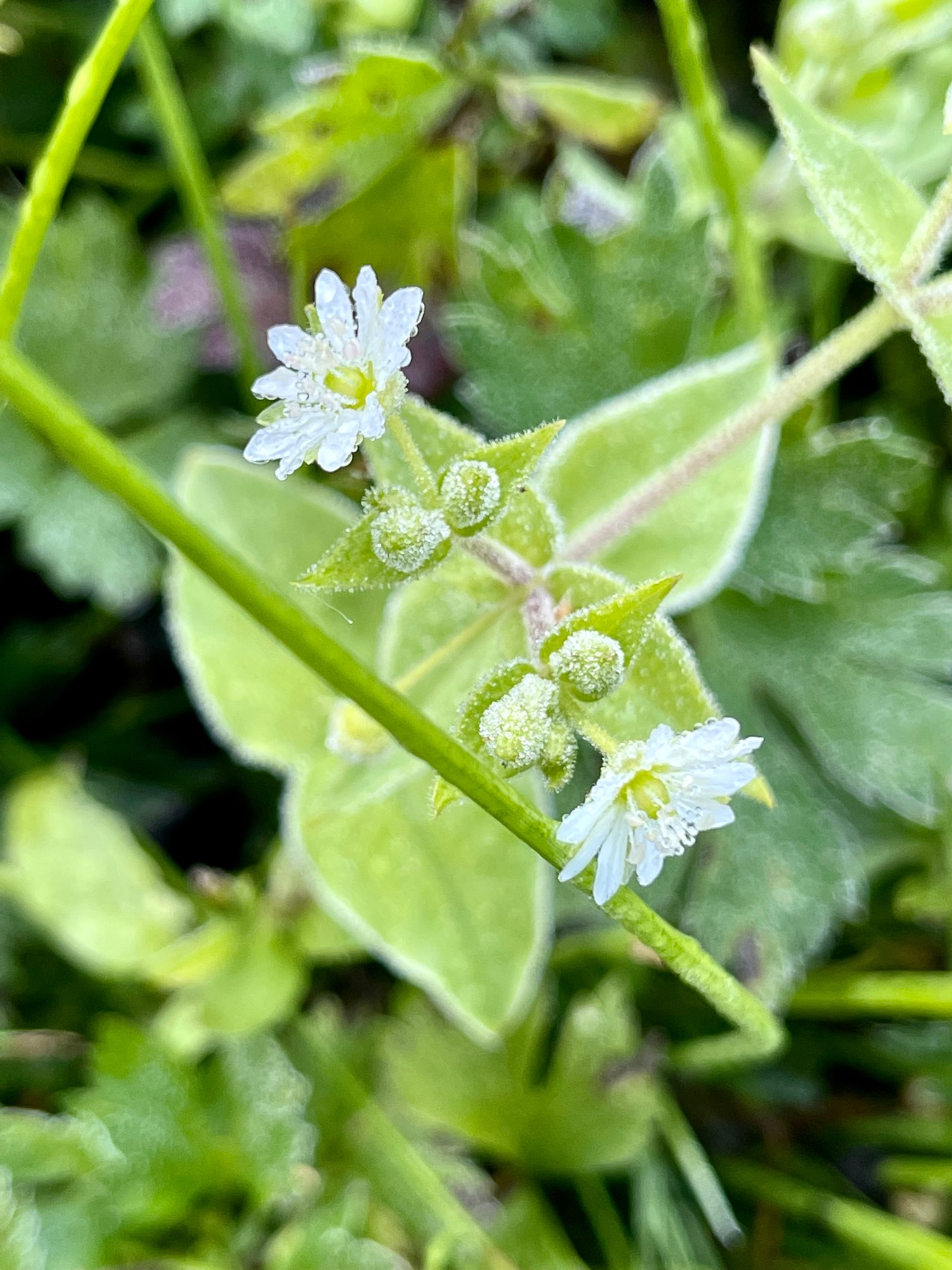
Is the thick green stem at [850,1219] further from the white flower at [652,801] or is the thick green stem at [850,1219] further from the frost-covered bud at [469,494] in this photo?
the frost-covered bud at [469,494]

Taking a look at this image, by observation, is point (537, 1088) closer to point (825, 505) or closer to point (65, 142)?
point (825, 505)

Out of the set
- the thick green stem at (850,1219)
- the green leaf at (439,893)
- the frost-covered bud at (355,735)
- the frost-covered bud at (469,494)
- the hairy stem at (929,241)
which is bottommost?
the thick green stem at (850,1219)

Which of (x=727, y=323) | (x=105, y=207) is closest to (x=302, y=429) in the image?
(x=727, y=323)

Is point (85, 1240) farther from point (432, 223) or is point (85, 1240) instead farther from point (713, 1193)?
point (432, 223)

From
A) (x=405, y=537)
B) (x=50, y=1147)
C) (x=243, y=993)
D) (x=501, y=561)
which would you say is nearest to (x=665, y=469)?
(x=501, y=561)

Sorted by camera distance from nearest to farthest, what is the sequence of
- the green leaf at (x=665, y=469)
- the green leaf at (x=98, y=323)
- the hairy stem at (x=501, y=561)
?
1. the hairy stem at (x=501, y=561)
2. the green leaf at (x=665, y=469)
3. the green leaf at (x=98, y=323)

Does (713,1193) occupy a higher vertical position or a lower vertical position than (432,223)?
lower

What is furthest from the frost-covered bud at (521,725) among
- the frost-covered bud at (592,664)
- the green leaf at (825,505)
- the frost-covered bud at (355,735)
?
the green leaf at (825,505)
